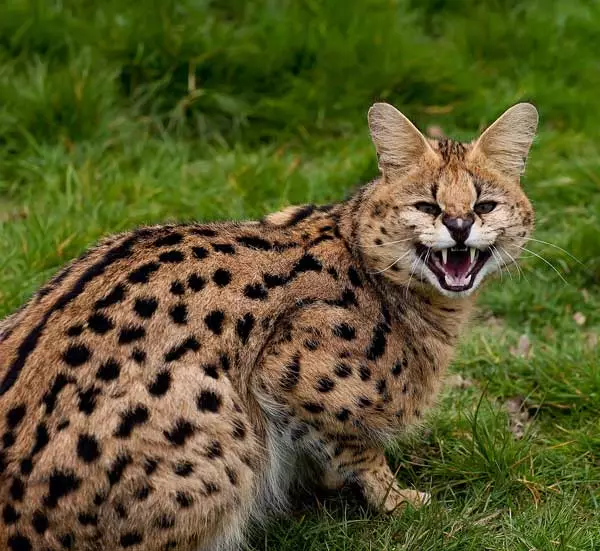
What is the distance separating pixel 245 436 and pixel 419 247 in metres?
1.15

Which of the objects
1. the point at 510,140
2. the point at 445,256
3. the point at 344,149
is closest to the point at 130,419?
the point at 445,256

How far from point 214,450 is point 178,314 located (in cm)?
56

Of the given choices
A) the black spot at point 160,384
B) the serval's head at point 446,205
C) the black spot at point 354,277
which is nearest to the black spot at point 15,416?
the black spot at point 160,384

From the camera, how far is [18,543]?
432cm

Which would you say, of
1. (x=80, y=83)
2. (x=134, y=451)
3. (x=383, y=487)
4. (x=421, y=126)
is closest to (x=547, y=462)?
(x=383, y=487)

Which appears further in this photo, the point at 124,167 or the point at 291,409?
the point at 124,167

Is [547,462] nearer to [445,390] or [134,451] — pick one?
[445,390]

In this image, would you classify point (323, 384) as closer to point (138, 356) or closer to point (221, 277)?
point (221, 277)

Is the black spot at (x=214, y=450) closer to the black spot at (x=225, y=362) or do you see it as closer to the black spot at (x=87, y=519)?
the black spot at (x=225, y=362)

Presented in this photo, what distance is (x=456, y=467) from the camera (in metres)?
5.59

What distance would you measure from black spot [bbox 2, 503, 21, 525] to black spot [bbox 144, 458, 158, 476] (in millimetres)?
493

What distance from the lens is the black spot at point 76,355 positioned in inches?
175

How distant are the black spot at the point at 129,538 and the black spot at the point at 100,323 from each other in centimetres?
77

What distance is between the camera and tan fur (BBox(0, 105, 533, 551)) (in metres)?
4.32
